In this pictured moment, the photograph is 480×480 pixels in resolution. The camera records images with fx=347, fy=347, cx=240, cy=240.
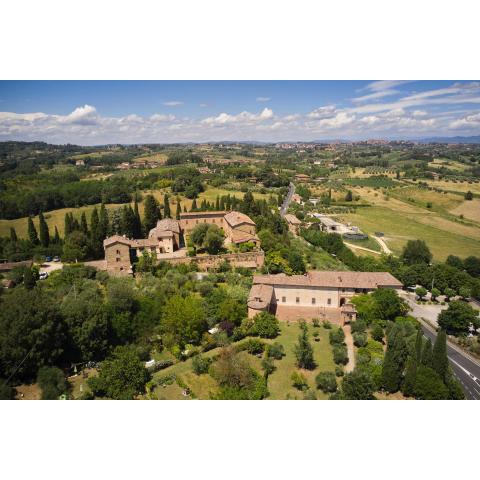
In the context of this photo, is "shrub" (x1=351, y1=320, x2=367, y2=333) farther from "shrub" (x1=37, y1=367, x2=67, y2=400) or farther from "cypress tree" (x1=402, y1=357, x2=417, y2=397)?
"shrub" (x1=37, y1=367, x2=67, y2=400)

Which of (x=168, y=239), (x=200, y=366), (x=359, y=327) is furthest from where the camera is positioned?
(x=168, y=239)

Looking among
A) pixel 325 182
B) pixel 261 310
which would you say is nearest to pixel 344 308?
pixel 261 310

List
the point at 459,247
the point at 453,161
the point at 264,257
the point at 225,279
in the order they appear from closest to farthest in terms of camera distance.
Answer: the point at 225,279 → the point at 264,257 → the point at 459,247 → the point at 453,161

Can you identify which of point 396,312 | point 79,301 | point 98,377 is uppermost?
point 79,301

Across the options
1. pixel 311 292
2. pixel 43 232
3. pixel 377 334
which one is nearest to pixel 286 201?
pixel 311 292

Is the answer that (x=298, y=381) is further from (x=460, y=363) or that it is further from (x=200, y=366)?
(x=460, y=363)

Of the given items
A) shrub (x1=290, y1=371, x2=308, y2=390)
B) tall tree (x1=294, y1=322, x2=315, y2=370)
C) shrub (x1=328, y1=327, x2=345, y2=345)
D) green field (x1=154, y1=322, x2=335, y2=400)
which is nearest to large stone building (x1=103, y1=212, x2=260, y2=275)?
green field (x1=154, y1=322, x2=335, y2=400)

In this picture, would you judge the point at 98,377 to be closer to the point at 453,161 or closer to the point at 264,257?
the point at 264,257
